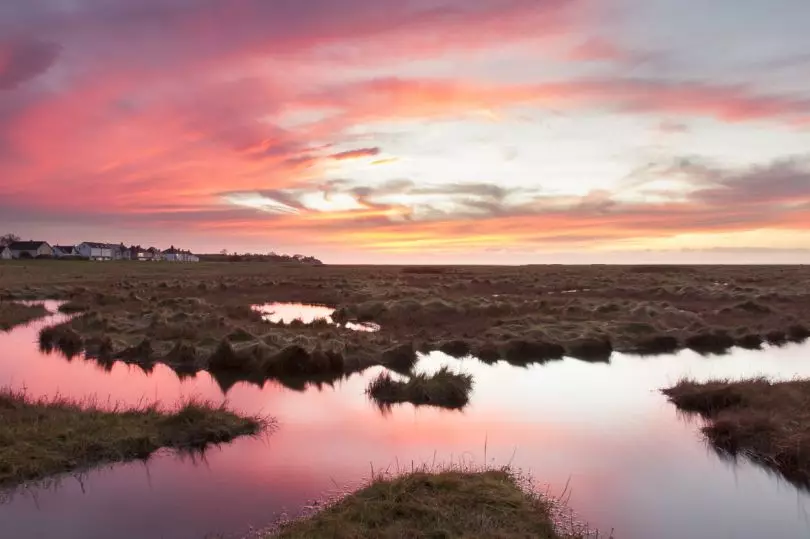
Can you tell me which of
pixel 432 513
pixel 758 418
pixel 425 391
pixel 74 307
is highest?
pixel 74 307

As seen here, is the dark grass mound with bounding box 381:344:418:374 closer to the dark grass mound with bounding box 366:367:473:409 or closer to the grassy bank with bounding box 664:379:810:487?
the dark grass mound with bounding box 366:367:473:409

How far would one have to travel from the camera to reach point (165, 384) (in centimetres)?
1970

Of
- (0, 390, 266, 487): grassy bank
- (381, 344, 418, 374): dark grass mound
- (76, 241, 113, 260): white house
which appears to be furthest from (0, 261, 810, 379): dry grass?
(76, 241, 113, 260): white house

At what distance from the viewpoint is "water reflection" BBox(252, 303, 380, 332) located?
Result: 3447 centimetres

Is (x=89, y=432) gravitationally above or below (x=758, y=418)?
below

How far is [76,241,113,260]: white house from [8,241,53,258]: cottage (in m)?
16.1

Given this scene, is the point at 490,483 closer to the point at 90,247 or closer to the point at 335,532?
the point at 335,532

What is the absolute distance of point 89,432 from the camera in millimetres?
12508

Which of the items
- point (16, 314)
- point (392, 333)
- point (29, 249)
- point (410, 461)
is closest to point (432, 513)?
point (410, 461)

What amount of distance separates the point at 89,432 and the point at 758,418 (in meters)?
15.8

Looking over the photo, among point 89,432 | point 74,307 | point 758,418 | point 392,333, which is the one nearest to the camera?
point 89,432

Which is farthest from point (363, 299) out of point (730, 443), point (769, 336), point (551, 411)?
point (730, 443)

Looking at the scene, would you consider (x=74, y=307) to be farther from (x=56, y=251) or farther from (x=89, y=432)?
(x=56, y=251)

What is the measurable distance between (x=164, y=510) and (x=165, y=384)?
10.7 m
